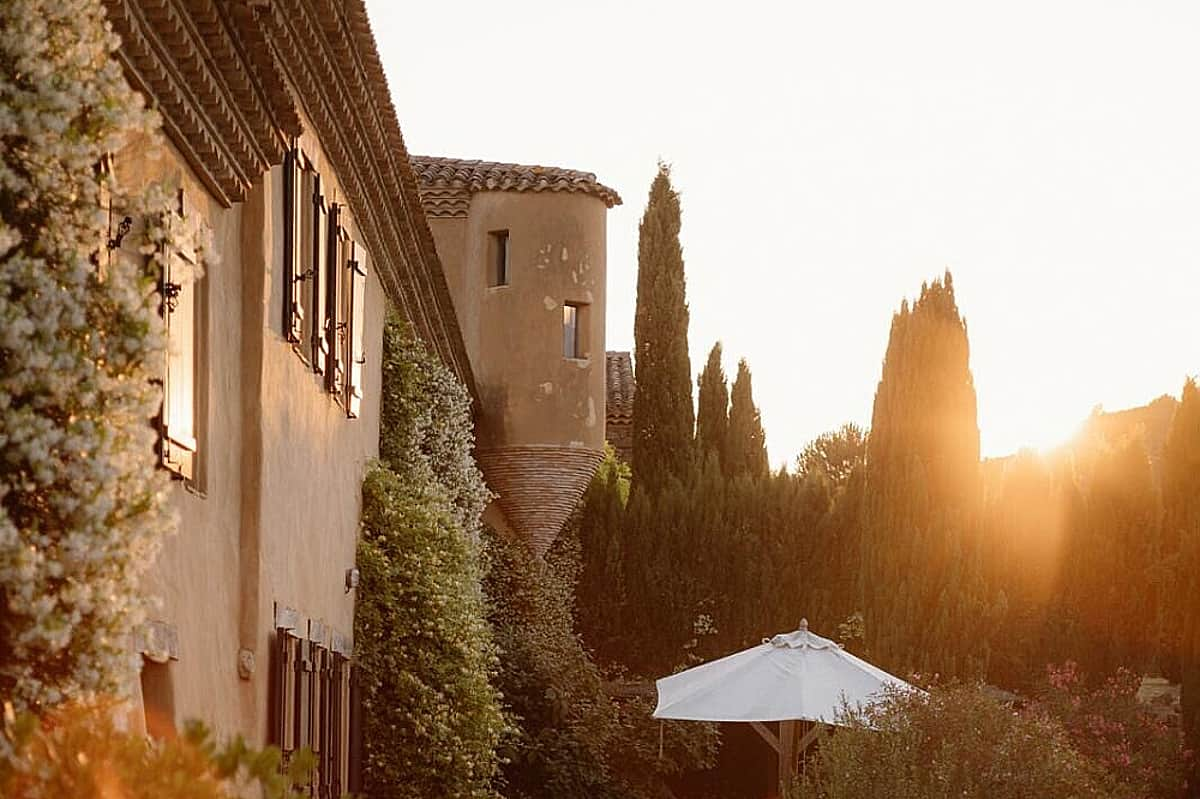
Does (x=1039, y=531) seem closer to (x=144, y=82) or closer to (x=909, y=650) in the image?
(x=909, y=650)

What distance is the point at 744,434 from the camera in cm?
3853

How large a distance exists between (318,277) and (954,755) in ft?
20.1

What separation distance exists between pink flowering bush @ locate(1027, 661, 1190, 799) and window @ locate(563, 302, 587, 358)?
7796 mm

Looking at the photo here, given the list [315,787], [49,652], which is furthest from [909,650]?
[49,652]

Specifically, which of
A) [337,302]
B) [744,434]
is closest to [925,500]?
[744,434]

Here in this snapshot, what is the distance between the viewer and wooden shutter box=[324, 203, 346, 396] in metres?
13.4

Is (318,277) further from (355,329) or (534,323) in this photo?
(534,323)

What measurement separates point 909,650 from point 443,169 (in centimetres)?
995

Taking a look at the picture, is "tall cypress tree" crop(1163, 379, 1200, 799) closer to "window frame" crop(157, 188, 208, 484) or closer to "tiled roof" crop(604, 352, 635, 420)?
"tiled roof" crop(604, 352, 635, 420)

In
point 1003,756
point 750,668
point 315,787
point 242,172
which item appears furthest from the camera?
point 750,668

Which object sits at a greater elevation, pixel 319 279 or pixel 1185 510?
pixel 1185 510

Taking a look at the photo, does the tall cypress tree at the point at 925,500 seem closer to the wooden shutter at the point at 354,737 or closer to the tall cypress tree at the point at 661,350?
the tall cypress tree at the point at 661,350

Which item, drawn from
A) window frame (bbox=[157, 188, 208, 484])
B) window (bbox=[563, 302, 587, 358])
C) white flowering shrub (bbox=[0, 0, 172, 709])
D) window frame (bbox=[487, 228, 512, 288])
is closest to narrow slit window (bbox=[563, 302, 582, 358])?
window (bbox=[563, 302, 587, 358])

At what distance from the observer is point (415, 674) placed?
54.3ft
